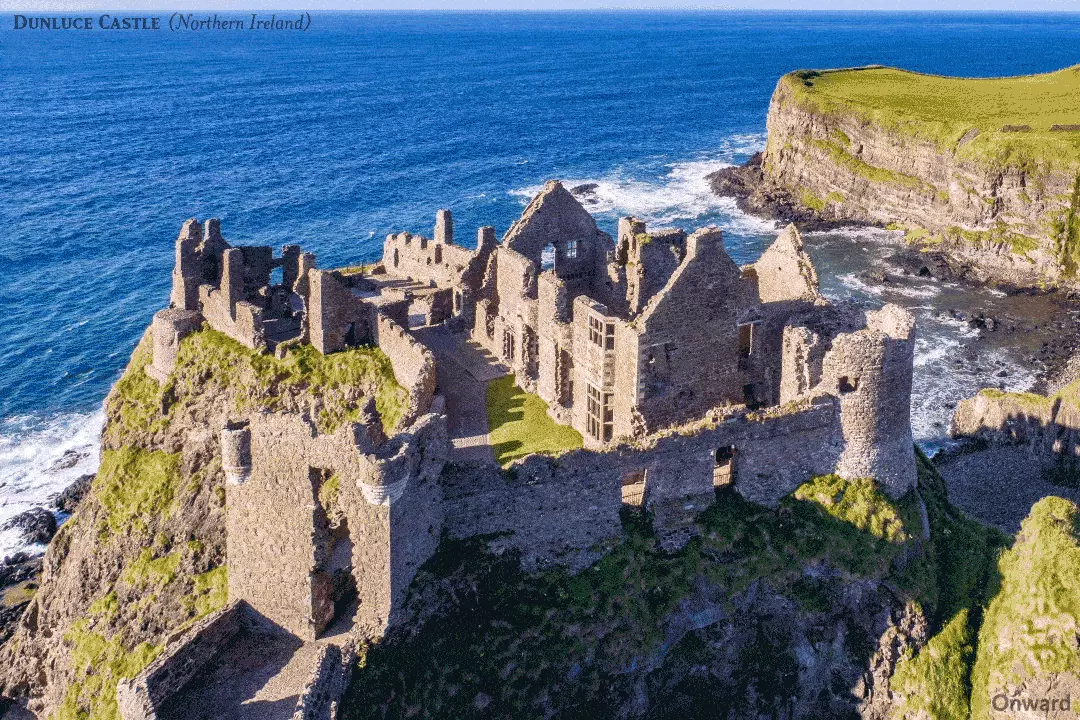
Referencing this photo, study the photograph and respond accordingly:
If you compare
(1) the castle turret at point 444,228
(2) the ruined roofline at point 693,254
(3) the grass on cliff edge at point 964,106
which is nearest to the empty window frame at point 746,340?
(2) the ruined roofline at point 693,254

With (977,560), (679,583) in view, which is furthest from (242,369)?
(977,560)

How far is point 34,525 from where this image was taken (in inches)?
2421

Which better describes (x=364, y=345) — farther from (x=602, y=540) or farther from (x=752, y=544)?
(x=752, y=544)

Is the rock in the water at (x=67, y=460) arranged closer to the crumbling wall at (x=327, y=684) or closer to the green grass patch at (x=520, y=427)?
the green grass patch at (x=520, y=427)

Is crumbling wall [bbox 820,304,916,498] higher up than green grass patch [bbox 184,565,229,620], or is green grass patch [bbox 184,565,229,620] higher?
crumbling wall [bbox 820,304,916,498]

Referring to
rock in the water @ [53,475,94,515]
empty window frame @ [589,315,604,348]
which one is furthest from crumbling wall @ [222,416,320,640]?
rock in the water @ [53,475,94,515]

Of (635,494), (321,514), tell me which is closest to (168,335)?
(321,514)

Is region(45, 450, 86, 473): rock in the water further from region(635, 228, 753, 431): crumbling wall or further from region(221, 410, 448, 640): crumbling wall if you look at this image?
region(635, 228, 753, 431): crumbling wall

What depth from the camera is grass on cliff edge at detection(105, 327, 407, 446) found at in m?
42.8

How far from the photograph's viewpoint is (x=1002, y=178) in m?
110

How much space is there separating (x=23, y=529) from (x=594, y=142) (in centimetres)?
12283

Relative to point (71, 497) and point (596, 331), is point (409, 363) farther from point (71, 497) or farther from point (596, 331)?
point (71, 497)

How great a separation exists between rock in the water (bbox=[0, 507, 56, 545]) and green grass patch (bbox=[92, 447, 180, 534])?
1488cm

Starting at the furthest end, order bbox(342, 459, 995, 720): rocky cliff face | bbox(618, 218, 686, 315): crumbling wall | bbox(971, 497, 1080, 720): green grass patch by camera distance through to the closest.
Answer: bbox(618, 218, 686, 315): crumbling wall < bbox(971, 497, 1080, 720): green grass patch < bbox(342, 459, 995, 720): rocky cliff face
